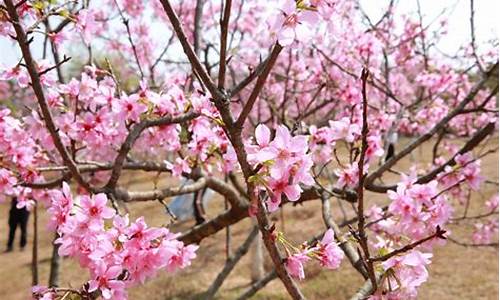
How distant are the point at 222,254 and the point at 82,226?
799 cm

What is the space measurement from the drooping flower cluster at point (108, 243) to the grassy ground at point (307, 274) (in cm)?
531

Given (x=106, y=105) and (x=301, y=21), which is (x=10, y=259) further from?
(x=301, y=21)

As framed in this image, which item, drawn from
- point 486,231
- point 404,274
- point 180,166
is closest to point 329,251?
point 404,274

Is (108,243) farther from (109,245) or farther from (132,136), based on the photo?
(132,136)

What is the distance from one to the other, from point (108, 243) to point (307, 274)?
20.3ft

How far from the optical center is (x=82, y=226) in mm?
1574

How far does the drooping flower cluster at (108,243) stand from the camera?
1498mm

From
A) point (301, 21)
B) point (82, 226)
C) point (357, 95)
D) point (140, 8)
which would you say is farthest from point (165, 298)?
point (301, 21)

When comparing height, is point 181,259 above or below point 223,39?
below

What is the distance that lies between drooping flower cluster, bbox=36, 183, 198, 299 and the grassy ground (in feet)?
17.4

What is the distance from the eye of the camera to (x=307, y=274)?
7.38 metres

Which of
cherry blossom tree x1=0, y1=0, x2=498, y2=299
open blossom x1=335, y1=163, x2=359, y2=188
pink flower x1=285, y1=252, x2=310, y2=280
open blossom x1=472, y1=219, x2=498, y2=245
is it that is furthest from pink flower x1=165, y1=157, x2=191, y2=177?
open blossom x1=472, y1=219, x2=498, y2=245

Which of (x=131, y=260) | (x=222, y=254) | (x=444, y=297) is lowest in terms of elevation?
(x=131, y=260)

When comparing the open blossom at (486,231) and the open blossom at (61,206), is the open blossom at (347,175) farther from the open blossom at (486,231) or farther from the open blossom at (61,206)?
the open blossom at (486,231)
